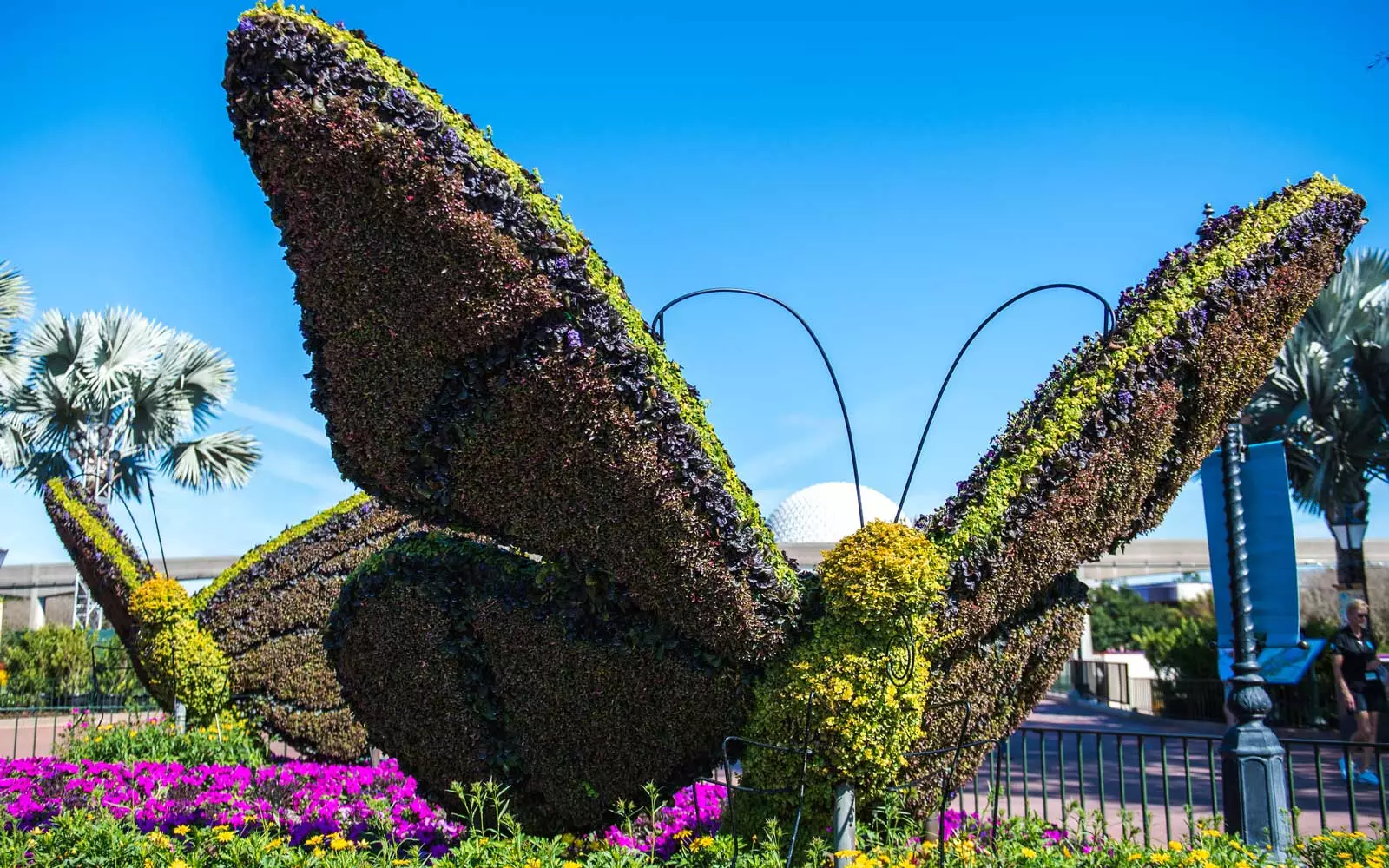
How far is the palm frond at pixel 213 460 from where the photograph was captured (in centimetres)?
1980

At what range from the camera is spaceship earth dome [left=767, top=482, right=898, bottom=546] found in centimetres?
3528

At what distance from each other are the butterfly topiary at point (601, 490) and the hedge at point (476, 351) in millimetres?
14

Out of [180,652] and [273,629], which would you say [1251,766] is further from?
[180,652]

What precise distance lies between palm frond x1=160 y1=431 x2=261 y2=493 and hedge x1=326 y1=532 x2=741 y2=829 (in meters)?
15.7

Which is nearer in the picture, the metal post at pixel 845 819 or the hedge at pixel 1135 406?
the metal post at pixel 845 819

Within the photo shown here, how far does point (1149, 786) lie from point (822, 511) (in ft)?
82.2

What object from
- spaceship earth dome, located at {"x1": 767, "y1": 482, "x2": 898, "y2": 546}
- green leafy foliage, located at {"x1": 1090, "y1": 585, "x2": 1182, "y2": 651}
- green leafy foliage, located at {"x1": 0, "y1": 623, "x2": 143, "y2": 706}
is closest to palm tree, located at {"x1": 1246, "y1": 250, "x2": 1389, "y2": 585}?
spaceship earth dome, located at {"x1": 767, "y1": 482, "x2": 898, "y2": 546}

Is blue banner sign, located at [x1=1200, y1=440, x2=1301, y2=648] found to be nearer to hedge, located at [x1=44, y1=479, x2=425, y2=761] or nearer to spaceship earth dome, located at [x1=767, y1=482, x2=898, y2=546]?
hedge, located at [x1=44, y1=479, x2=425, y2=761]

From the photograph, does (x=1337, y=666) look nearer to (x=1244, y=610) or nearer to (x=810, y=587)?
(x=1244, y=610)

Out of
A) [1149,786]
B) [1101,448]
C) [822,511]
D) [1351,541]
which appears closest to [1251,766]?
[1101,448]

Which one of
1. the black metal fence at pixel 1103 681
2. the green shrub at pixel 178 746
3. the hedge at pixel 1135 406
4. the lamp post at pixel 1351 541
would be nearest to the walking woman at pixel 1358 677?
the hedge at pixel 1135 406

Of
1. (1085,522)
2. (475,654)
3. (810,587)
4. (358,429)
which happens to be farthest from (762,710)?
(358,429)

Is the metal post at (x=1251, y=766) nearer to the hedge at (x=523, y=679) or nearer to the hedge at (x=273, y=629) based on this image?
the hedge at (x=523, y=679)

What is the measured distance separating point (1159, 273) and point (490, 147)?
150 inches
